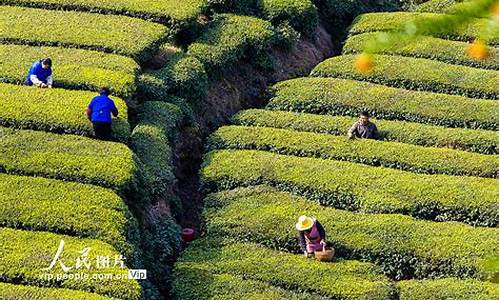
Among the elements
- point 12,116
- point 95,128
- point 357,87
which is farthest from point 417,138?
point 12,116

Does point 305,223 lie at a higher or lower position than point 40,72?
lower

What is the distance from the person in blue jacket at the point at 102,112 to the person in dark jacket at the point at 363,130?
5.40m

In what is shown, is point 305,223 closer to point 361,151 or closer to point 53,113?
point 361,151

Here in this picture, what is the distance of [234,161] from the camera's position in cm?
1747

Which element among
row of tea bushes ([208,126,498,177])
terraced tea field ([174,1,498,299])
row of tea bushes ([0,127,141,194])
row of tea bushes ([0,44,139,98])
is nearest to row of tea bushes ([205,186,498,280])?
terraced tea field ([174,1,498,299])

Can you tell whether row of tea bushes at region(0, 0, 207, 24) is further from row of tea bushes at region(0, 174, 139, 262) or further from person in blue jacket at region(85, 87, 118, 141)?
row of tea bushes at region(0, 174, 139, 262)

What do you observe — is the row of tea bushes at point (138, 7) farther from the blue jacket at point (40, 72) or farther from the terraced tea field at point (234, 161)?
the blue jacket at point (40, 72)

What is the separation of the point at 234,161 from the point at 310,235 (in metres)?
3.87

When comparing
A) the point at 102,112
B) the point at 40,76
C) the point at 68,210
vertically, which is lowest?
the point at 68,210

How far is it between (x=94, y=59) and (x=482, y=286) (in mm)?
11021

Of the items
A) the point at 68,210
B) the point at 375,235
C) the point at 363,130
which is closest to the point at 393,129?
Answer: the point at 363,130

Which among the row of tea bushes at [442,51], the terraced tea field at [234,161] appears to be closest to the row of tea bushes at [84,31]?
the terraced tea field at [234,161]

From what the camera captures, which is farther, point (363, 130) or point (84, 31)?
point (84, 31)

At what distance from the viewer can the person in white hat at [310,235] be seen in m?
14.0
